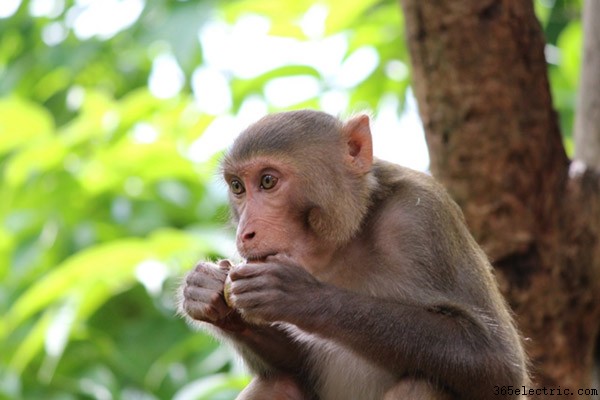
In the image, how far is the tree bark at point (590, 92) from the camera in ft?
23.9

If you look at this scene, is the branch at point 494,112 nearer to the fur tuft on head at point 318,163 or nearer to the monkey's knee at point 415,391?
the fur tuft on head at point 318,163

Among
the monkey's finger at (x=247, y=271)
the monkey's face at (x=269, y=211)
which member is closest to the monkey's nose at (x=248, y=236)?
the monkey's face at (x=269, y=211)

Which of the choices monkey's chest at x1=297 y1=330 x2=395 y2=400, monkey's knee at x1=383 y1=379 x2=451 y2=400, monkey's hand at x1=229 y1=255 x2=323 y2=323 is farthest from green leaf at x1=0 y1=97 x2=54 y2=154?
monkey's knee at x1=383 y1=379 x2=451 y2=400

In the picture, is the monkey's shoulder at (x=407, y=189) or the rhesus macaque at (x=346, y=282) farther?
the monkey's shoulder at (x=407, y=189)

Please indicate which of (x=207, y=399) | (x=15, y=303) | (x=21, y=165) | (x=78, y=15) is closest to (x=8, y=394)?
(x=15, y=303)

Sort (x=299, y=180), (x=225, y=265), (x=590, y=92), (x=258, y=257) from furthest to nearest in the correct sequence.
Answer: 1. (x=590, y=92)
2. (x=225, y=265)
3. (x=299, y=180)
4. (x=258, y=257)

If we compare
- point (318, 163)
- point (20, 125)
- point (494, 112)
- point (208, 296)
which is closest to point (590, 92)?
point (494, 112)

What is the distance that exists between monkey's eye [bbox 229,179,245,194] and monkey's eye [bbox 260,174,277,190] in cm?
16

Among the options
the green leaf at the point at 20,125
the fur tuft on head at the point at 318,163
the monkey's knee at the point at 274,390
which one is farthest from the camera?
the green leaf at the point at 20,125

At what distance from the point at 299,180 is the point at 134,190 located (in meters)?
3.93

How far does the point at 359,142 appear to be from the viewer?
5613 mm

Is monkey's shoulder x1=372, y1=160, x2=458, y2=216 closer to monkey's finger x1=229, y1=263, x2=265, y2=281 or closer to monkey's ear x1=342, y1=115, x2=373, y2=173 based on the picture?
monkey's ear x1=342, y1=115, x2=373, y2=173

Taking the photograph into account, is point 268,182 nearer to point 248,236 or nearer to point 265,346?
point 248,236

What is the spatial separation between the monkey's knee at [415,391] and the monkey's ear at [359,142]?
3.83 feet
